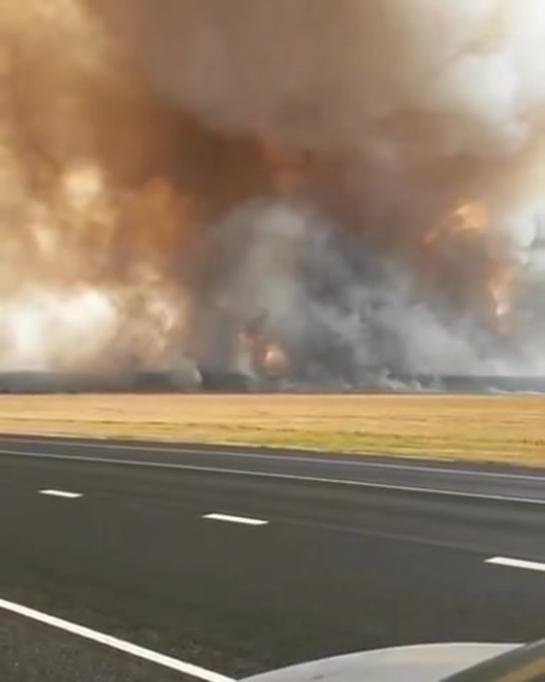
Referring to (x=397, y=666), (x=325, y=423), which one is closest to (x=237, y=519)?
(x=397, y=666)

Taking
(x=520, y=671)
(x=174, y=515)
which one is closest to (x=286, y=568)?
(x=174, y=515)

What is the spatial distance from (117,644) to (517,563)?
10.7ft

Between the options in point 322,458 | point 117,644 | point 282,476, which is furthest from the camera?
point 322,458

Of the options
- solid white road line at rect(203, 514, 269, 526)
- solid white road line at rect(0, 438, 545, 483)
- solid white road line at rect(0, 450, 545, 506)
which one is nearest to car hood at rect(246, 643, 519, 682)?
solid white road line at rect(203, 514, 269, 526)

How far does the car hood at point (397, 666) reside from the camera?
2273 mm

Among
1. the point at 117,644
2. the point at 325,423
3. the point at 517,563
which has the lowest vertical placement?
the point at 117,644

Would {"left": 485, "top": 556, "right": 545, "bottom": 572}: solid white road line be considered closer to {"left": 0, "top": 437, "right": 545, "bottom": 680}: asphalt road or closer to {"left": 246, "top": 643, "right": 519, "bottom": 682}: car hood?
Answer: {"left": 0, "top": 437, "right": 545, "bottom": 680}: asphalt road

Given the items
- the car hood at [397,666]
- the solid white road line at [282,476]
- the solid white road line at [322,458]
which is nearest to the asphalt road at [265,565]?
the solid white road line at [282,476]

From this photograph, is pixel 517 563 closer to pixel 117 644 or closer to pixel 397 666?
pixel 117 644

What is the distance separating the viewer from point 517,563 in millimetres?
6797

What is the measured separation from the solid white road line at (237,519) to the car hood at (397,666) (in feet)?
20.3

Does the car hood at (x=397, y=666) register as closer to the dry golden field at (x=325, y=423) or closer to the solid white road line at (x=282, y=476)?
the solid white road line at (x=282, y=476)

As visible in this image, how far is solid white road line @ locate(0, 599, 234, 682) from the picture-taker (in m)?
4.36

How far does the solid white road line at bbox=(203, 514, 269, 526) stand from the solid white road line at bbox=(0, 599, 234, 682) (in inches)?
129
